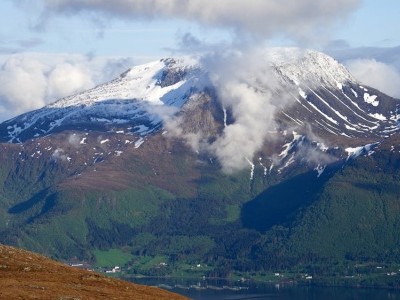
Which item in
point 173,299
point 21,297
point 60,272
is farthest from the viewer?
point 60,272

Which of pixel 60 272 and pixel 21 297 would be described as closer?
pixel 21 297

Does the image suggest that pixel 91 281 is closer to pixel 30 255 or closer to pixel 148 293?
pixel 148 293

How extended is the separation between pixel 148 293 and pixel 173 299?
6.67ft

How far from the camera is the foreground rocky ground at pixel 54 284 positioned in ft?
214

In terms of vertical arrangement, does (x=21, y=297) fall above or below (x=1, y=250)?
below

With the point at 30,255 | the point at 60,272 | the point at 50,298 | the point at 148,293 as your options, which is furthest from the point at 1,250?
the point at 50,298

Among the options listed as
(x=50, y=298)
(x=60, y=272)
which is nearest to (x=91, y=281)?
(x=60, y=272)

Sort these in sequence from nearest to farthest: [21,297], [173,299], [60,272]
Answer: [21,297], [173,299], [60,272]

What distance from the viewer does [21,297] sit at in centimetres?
6294

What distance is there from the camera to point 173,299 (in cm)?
7200

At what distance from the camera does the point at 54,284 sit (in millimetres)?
69375

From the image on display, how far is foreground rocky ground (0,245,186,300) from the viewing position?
214ft

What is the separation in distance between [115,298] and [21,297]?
6137 mm

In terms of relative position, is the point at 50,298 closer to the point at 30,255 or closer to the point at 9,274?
the point at 9,274
